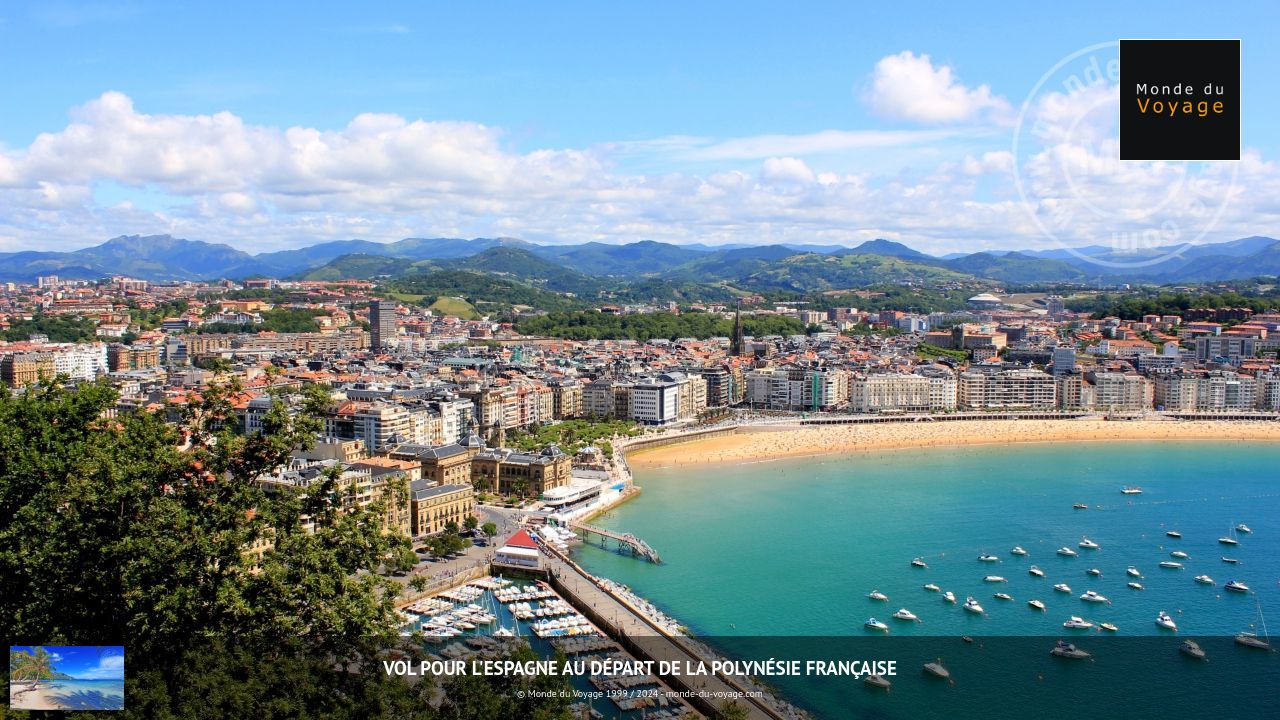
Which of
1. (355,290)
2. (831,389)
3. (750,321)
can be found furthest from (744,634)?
(355,290)

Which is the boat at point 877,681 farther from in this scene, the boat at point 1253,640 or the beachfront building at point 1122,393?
the beachfront building at point 1122,393

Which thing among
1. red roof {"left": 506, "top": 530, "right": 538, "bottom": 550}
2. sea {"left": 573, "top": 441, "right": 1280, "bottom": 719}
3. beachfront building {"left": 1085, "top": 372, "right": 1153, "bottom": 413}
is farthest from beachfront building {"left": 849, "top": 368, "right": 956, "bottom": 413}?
red roof {"left": 506, "top": 530, "right": 538, "bottom": 550}

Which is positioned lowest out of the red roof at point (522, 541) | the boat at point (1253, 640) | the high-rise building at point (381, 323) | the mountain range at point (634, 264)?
the boat at point (1253, 640)

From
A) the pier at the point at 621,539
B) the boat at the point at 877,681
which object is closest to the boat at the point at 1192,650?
the boat at the point at 877,681

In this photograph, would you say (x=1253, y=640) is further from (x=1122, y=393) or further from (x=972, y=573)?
(x=1122, y=393)

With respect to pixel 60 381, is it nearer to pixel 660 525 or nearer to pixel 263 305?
pixel 660 525

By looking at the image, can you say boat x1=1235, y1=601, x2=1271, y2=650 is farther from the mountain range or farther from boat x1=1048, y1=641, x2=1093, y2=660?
the mountain range
